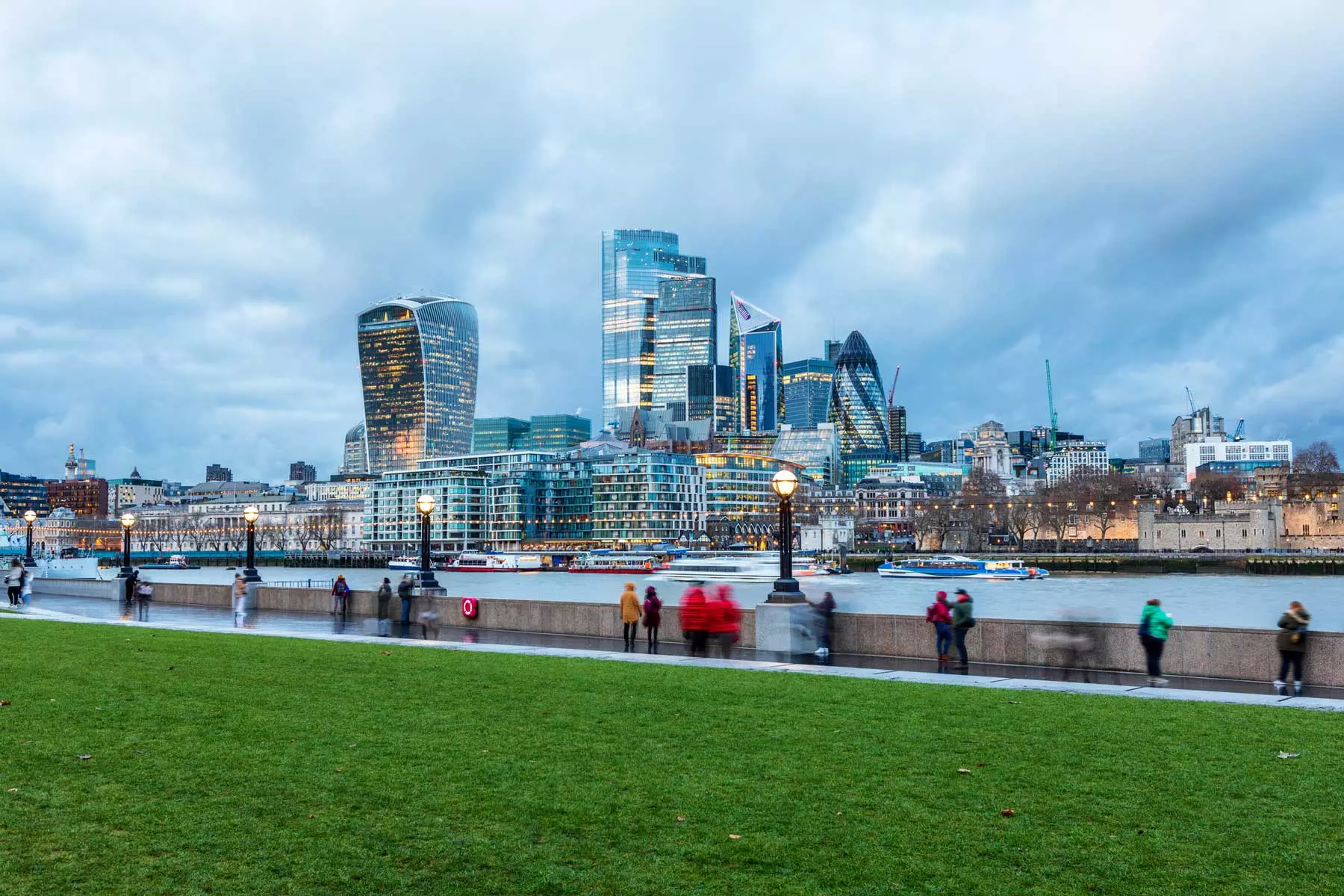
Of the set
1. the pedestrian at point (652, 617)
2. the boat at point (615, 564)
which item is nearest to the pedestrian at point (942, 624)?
the pedestrian at point (652, 617)

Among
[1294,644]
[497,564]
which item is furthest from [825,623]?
[497,564]

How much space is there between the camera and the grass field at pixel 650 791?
8.41m

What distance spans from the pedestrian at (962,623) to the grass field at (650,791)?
6.01 meters

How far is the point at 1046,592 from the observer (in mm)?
107688

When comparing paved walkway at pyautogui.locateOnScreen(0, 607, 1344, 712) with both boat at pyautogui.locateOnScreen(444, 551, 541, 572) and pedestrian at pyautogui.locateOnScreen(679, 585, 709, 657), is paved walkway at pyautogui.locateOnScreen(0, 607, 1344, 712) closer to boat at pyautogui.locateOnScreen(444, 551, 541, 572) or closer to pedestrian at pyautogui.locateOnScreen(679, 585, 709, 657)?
pedestrian at pyautogui.locateOnScreen(679, 585, 709, 657)

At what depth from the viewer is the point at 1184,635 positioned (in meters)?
22.1

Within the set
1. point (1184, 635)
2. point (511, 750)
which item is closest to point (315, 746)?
point (511, 750)

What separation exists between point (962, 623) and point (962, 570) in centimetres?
11596

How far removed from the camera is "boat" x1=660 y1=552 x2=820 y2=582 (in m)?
124

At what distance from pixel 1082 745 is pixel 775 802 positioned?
4880 mm

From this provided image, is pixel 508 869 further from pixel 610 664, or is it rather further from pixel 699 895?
pixel 610 664

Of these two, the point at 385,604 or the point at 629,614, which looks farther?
the point at 385,604

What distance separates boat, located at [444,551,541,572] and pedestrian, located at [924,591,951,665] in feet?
475

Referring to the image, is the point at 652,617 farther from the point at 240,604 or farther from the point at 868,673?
the point at 240,604
